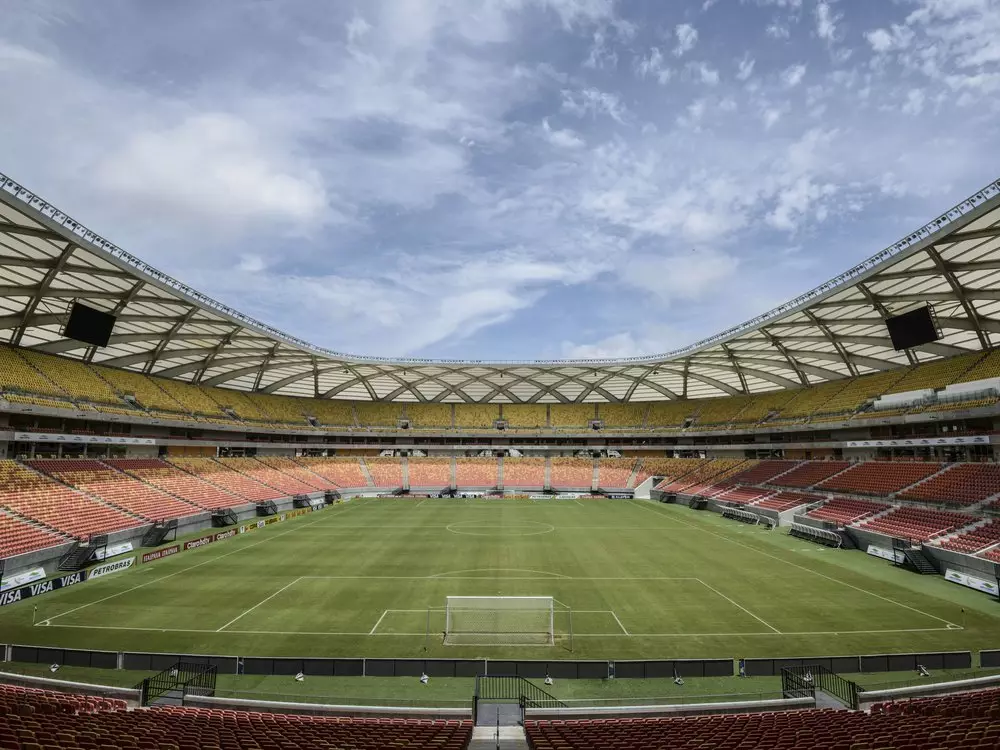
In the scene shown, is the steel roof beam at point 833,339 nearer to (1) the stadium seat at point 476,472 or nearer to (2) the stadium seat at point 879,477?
(2) the stadium seat at point 879,477

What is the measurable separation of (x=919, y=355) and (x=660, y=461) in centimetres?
3389

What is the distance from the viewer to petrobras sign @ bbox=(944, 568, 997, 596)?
23.3m

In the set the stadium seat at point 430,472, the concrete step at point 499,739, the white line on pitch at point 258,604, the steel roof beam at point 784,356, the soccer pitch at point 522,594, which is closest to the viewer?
the concrete step at point 499,739

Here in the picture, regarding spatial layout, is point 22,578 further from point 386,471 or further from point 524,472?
point 524,472

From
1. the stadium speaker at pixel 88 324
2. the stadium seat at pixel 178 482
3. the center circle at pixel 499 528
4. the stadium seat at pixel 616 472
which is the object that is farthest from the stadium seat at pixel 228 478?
the stadium seat at pixel 616 472

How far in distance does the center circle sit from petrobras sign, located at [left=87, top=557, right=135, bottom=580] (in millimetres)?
20104

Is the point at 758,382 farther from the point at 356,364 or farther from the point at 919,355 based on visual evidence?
the point at 356,364

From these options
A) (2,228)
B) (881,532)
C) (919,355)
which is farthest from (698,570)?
(2,228)

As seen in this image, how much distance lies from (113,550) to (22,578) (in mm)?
6112

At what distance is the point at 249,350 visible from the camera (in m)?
53.8

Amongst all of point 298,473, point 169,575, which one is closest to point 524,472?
point 298,473

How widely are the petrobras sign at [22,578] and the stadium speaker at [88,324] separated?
17.1m

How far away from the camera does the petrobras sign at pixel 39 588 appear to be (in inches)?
863

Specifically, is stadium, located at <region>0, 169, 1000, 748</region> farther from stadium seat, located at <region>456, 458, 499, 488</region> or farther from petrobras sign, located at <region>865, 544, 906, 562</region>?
stadium seat, located at <region>456, 458, 499, 488</region>
